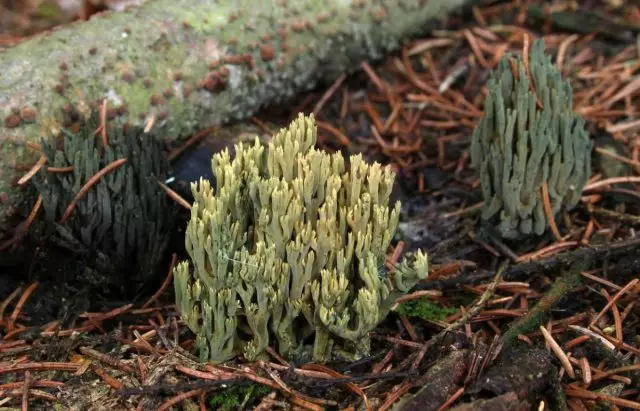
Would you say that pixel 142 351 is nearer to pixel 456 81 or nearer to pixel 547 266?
pixel 547 266

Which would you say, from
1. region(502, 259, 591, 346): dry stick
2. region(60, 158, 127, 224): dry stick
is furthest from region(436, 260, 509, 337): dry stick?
region(60, 158, 127, 224): dry stick

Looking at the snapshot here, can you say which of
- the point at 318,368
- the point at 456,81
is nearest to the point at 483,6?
the point at 456,81

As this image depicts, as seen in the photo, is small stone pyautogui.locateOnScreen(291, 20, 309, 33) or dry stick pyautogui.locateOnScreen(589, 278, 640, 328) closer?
dry stick pyautogui.locateOnScreen(589, 278, 640, 328)

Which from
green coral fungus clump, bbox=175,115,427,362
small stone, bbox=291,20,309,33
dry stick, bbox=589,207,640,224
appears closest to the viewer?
green coral fungus clump, bbox=175,115,427,362

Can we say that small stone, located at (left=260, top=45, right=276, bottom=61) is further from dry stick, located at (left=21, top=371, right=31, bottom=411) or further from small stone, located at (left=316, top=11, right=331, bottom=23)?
dry stick, located at (left=21, top=371, right=31, bottom=411)

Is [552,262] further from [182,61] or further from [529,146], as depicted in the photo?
[182,61]
